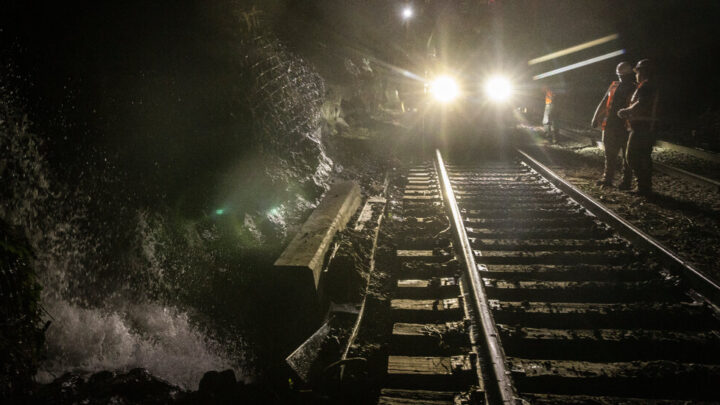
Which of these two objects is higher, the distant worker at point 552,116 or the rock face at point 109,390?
the distant worker at point 552,116

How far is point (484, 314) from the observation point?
271cm

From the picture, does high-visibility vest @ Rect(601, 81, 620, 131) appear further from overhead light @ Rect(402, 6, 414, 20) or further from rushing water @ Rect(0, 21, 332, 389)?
overhead light @ Rect(402, 6, 414, 20)

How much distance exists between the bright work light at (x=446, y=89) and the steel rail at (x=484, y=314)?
7529mm

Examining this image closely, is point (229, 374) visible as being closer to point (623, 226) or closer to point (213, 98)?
point (213, 98)

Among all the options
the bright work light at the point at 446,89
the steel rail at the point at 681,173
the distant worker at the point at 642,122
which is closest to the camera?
the distant worker at the point at 642,122

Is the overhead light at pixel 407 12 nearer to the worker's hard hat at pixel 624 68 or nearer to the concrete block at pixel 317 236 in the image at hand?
the worker's hard hat at pixel 624 68

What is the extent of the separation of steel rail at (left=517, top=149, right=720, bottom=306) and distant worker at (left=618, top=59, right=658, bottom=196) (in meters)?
1.28

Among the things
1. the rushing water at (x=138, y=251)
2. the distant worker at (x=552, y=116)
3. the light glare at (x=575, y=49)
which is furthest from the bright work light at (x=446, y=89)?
the light glare at (x=575, y=49)

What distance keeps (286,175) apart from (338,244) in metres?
2.06

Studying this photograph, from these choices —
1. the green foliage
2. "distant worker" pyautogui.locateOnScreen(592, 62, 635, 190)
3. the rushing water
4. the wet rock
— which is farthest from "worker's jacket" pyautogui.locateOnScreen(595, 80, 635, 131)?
the green foliage

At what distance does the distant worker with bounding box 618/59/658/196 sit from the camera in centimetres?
527

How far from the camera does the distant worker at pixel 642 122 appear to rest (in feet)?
17.3

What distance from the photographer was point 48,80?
285cm

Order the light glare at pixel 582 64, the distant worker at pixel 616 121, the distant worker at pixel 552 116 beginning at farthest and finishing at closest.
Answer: the light glare at pixel 582 64
the distant worker at pixel 552 116
the distant worker at pixel 616 121
